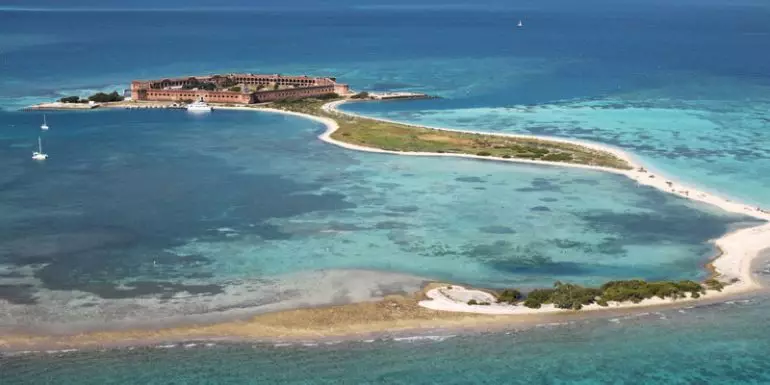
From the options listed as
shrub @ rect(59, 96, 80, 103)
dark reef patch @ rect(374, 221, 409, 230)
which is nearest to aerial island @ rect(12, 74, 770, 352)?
shrub @ rect(59, 96, 80, 103)

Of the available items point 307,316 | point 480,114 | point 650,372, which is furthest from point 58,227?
point 480,114

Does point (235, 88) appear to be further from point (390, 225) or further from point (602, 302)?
point (602, 302)

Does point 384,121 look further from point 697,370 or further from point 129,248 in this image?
point 697,370

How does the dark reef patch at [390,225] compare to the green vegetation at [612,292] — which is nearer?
the green vegetation at [612,292]

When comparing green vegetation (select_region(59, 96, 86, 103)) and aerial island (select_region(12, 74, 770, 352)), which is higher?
green vegetation (select_region(59, 96, 86, 103))

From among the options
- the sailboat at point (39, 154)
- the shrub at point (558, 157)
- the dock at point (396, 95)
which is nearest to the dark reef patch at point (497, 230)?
the shrub at point (558, 157)

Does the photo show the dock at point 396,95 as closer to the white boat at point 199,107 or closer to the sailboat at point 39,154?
the white boat at point 199,107

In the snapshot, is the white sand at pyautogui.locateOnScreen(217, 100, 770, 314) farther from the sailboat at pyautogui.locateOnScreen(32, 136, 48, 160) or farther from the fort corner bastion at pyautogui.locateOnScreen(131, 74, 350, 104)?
the fort corner bastion at pyautogui.locateOnScreen(131, 74, 350, 104)
